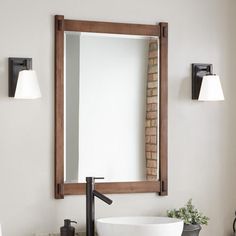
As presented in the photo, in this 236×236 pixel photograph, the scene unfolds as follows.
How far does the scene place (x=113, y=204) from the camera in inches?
134

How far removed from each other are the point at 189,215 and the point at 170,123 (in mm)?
556

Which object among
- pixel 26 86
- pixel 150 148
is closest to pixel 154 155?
pixel 150 148

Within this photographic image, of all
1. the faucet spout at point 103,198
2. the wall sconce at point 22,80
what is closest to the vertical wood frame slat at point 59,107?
the wall sconce at point 22,80

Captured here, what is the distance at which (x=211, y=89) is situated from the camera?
346 cm

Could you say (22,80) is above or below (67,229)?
above

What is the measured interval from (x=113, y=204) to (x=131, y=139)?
39cm

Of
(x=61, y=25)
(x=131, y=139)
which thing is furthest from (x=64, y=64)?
(x=131, y=139)

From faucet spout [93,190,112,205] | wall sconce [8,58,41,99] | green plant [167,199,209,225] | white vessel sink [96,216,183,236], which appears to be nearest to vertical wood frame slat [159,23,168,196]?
green plant [167,199,209,225]

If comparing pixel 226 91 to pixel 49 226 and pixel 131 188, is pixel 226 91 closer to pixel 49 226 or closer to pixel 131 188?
pixel 131 188

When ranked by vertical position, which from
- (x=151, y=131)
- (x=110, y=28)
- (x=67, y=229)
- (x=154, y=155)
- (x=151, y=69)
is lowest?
(x=67, y=229)

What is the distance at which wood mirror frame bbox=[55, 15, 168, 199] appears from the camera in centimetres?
328

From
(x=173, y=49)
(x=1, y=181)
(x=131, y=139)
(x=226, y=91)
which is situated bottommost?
(x=1, y=181)

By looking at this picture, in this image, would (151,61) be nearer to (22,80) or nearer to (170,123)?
(170,123)

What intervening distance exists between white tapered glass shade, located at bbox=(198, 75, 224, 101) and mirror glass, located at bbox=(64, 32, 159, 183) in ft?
0.92
